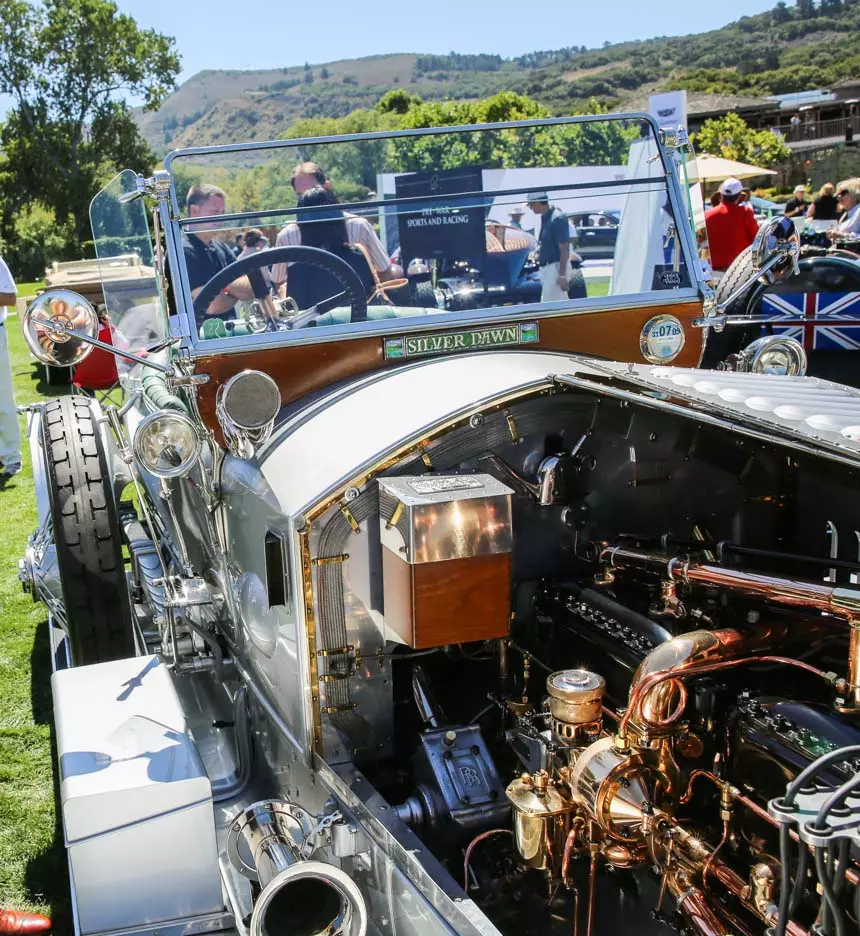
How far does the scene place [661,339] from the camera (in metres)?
3.33

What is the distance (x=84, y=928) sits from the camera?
217 cm

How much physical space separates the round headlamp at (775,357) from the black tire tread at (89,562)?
2236mm

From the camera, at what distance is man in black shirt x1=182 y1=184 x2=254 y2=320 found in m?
2.96

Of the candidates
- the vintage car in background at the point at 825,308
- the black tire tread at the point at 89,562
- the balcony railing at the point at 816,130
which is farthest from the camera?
the balcony railing at the point at 816,130

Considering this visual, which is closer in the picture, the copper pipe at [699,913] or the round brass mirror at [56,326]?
the copper pipe at [699,913]

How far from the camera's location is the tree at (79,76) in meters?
42.0

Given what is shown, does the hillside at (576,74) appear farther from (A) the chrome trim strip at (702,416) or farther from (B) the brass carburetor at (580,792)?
(B) the brass carburetor at (580,792)

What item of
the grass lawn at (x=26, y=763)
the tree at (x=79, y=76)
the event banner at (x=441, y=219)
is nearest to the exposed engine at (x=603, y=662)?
the event banner at (x=441, y=219)

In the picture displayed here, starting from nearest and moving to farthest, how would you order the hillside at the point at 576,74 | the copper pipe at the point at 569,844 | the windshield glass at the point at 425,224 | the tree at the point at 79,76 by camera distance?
the copper pipe at the point at 569,844 → the windshield glass at the point at 425,224 → the tree at the point at 79,76 → the hillside at the point at 576,74

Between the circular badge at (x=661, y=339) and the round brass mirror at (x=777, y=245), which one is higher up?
the round brass mirror at (x=777, y=245)

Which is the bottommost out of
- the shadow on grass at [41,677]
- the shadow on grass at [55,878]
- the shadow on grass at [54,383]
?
the shadow on grass at [55,878]

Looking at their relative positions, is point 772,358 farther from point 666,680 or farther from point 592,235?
point 666,680

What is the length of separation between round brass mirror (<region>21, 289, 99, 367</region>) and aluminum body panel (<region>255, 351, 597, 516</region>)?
0.59 metres

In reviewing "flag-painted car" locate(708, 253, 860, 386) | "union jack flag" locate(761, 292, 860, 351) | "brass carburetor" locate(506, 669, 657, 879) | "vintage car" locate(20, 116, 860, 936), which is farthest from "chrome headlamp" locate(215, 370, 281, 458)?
"union jack flag" locate(761, 292, 860, 351)
